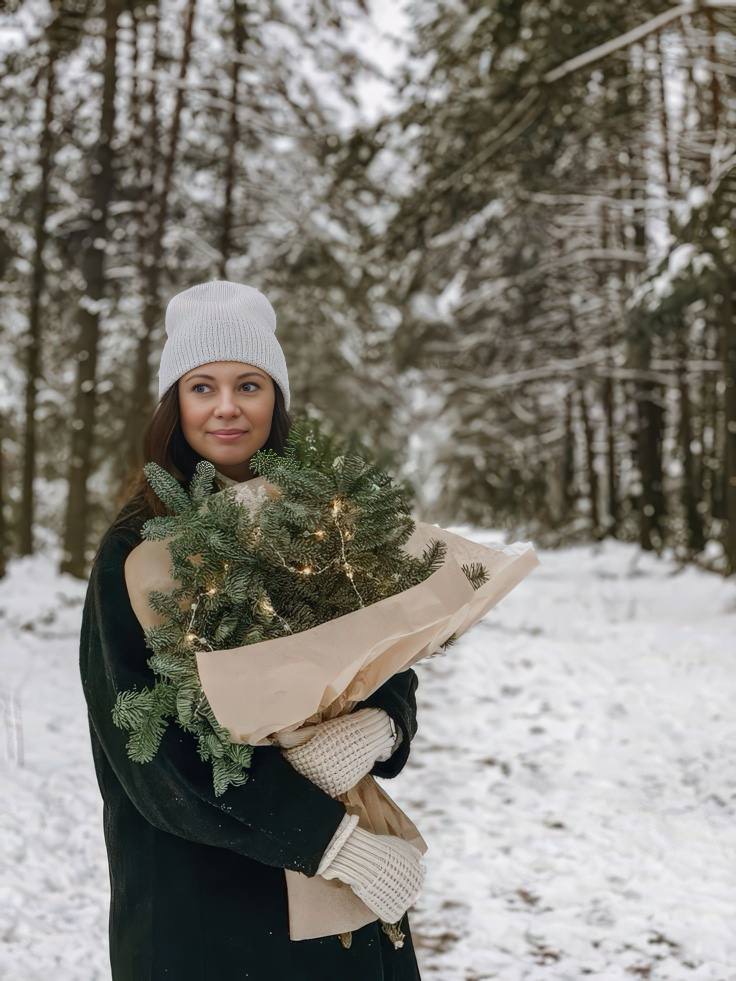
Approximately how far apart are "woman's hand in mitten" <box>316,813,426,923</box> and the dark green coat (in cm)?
4

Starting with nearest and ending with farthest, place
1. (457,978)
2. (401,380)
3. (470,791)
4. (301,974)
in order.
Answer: (301,974) < (457,978) < (470,791) < (401,380)

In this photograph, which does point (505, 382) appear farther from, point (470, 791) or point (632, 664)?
point (470, 791)

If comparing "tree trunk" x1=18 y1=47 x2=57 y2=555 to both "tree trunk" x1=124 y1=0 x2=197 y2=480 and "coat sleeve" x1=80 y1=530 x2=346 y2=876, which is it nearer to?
"tree trunk" x1=124 y1=0 x2=197 y2=480

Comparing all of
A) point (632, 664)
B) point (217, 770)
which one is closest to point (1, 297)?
point (632, 664)

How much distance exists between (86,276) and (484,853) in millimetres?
9801

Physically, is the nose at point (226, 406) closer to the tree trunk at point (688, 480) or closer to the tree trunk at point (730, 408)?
the tree trunk at point (730, 408)

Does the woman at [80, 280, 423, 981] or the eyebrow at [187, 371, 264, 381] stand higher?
the eyebrow at [187, 371, 264, 381]

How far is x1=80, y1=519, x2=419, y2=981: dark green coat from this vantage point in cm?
175

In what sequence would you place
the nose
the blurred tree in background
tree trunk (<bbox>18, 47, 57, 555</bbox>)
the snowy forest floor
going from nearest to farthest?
1. the nose
2. the snowy forest floor
3. the blurred tree in background
4. tree trunk (<bbox>18, 47, 57, 555</bbox>)

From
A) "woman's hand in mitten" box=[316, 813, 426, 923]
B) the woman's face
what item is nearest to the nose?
the woman's face

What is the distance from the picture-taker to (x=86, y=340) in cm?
1256

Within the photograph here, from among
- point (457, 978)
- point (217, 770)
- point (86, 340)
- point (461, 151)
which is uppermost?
point (461, 151)

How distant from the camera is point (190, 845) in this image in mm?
1882

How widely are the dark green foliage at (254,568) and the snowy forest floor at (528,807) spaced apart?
49cm
